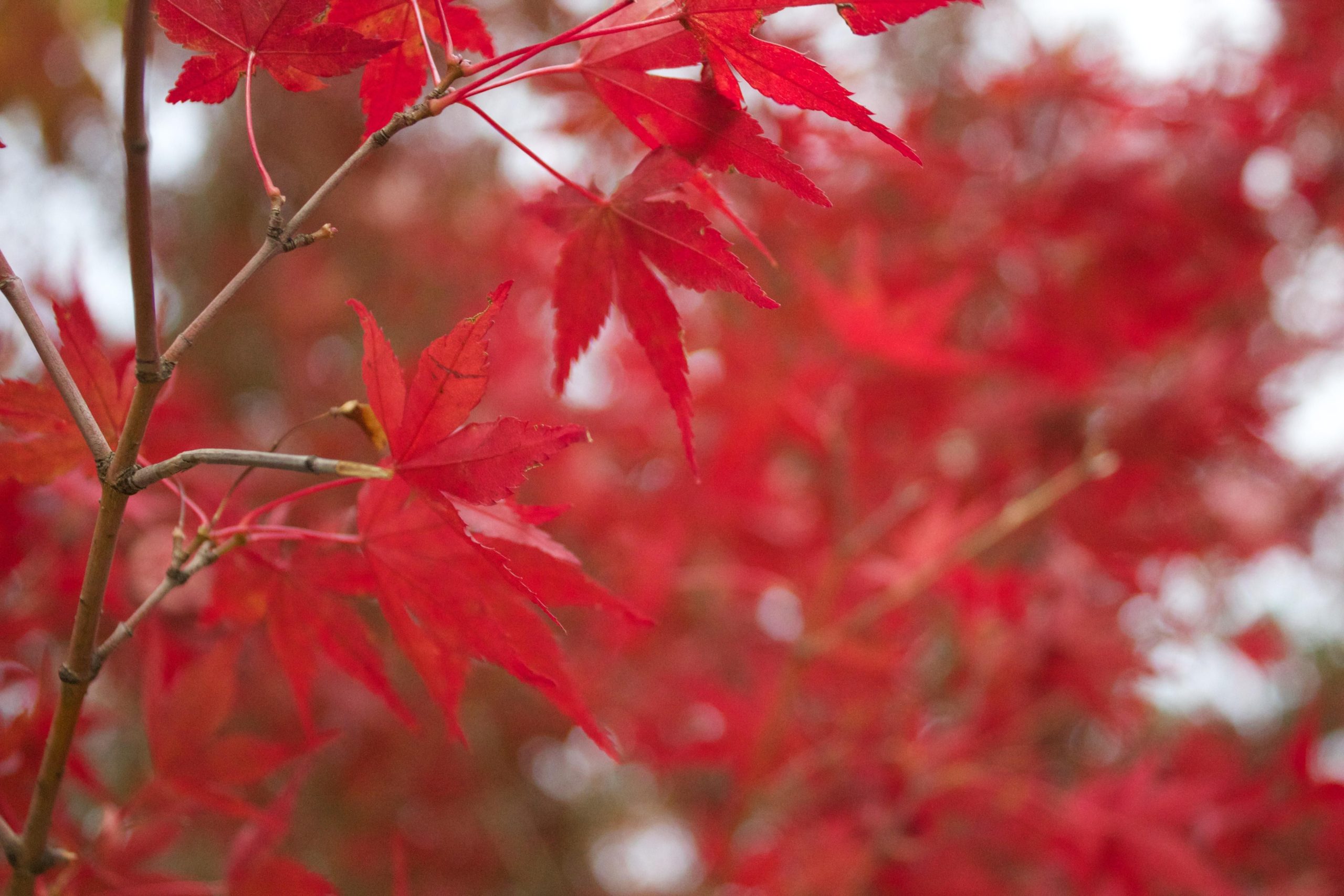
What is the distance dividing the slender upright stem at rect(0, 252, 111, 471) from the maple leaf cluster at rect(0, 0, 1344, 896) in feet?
0.10

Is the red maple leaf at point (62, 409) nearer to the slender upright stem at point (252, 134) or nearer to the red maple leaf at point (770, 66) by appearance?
the slender upright stem at point (252, 134)

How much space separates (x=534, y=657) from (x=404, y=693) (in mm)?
1390

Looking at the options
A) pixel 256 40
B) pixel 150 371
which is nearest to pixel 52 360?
pixel 150 371

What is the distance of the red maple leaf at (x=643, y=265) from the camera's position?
397 millimetres

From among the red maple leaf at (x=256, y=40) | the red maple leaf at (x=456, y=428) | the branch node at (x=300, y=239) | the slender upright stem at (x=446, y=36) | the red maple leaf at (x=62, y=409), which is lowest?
the red maple leaf at (x=456, y=428)

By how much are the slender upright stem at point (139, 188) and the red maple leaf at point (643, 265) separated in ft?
0.60

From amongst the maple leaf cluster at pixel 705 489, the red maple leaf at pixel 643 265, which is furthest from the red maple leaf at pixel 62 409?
the red maple leaf at pixel 643 265

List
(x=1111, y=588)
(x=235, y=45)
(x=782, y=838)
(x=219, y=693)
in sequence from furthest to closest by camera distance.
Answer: (x=1111, y=588), (x=782, y=838), (x=219, y=693), (x=235, y=45)

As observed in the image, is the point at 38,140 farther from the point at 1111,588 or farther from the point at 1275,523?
the point at 1275,523

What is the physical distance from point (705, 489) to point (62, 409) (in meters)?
0.98

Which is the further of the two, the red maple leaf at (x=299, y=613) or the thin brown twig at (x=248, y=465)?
the red maple leaf at (x=299, y=613)

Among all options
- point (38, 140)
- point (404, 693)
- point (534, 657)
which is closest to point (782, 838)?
point (404, 693)

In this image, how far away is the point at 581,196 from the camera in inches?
17.7

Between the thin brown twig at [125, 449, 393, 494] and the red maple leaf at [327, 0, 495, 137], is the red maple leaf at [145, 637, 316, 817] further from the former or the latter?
the red maple leaf at [327, 0, 495, 137]
